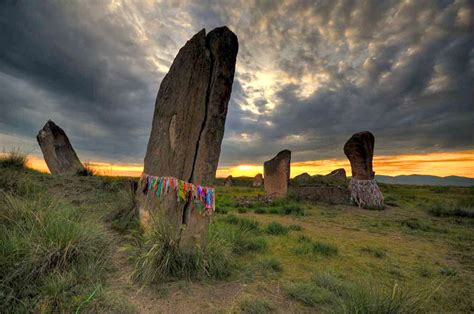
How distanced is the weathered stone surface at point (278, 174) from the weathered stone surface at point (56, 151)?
377 inches

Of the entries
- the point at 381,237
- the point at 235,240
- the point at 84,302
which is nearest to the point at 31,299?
the point at 84,302

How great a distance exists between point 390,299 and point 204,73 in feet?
13.5

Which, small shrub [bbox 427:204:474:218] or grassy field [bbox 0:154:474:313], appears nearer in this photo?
grassy field [bbox 0:154:474:313]

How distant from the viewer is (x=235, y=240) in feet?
14.4

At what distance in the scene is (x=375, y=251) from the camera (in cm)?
466

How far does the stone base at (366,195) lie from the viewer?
456 inches

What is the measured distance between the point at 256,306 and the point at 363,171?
11658 mm

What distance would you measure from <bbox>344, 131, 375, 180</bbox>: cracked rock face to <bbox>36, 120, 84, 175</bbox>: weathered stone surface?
12.5 m

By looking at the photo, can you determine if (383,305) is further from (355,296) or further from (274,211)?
(274,211)

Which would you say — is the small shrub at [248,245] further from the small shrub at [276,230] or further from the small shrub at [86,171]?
the small shrub at [86,171]

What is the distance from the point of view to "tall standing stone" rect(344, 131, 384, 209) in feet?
38.4

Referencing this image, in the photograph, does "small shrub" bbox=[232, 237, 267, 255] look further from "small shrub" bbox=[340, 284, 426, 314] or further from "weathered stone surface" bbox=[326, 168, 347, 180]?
"weathered stone surface" bbox=[326, 168, 347, 180]

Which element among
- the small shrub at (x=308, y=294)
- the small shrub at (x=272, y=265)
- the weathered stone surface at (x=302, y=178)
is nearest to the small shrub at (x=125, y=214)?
the small shrub at (x=272, y=265)

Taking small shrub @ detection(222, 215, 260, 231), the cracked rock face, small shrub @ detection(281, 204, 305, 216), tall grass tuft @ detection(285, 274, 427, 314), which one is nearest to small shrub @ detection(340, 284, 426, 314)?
tall grass tuft @ detection(285, 274, 427, 314)
